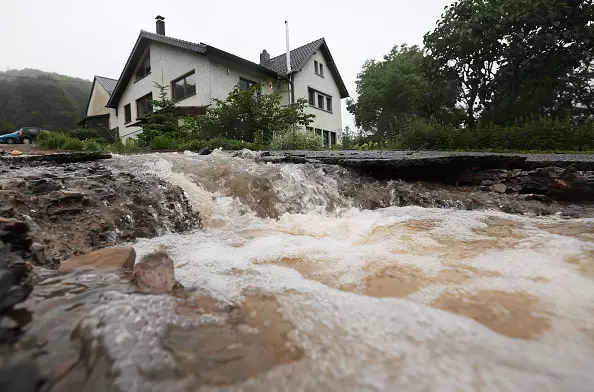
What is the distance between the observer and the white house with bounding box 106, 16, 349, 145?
1574 centimetres

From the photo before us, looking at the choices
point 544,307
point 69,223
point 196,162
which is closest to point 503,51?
point 196,162

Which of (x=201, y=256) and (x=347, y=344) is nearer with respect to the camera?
(x=347, y=344)

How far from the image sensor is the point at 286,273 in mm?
2018

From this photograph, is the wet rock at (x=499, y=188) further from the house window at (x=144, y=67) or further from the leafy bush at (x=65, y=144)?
the house window at (x=144, y=67)

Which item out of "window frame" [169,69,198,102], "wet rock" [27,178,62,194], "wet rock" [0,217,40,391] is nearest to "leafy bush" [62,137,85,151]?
"window frame" [169,69,198,102]

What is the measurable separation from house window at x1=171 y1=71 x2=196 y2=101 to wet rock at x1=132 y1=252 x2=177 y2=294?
16437 mm

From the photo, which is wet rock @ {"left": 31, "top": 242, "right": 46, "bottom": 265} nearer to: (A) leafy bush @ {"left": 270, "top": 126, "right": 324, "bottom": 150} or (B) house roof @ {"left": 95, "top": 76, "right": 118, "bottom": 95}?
(A) leafy bush @ {"left": 270, "top": 126, "right": 324, "bottom": 150}

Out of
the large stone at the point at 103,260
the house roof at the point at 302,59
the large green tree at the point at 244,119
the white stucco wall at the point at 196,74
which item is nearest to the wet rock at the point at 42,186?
the large stone at the point at 103,260

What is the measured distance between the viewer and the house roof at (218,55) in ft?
51.0

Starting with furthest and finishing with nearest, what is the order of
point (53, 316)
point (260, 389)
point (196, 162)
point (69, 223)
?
1. point (196, 162)
2. point (69, 223)
3. point (53, 316)
4. point (260, 389)

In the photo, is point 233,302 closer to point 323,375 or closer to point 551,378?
point 323,375

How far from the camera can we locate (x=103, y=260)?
179 centimetres

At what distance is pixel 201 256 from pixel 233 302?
37.2 inches

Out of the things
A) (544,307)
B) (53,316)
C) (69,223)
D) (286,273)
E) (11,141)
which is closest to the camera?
(53,316)
